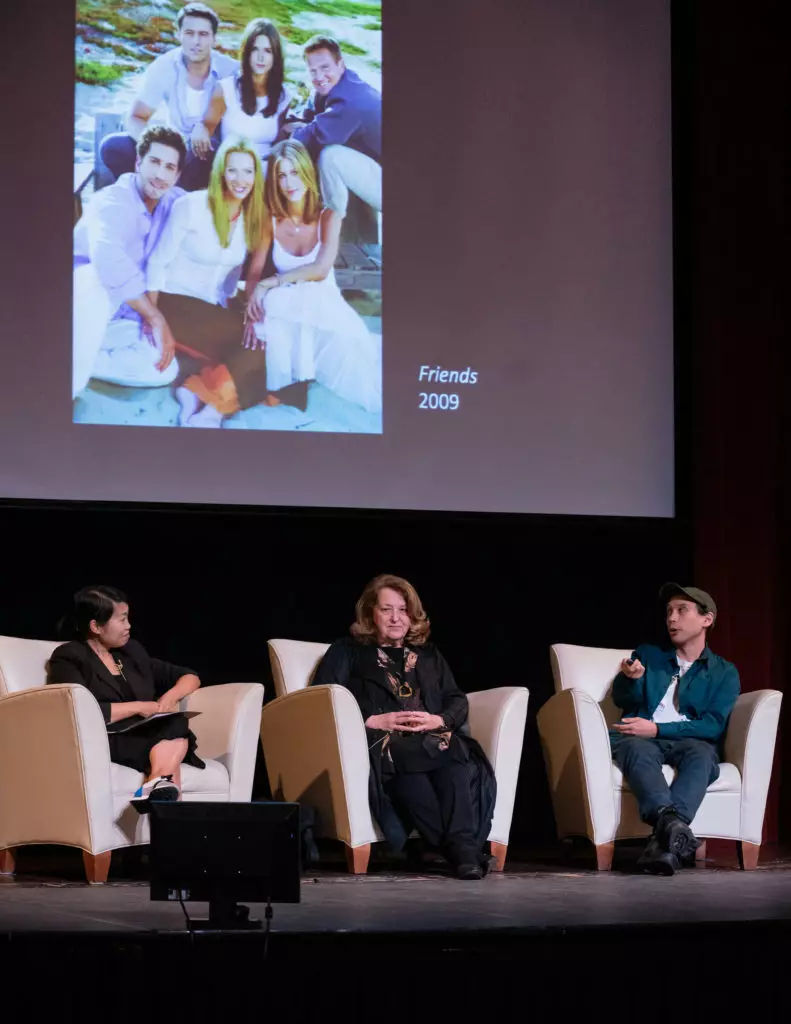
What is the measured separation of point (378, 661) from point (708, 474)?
1747 mm

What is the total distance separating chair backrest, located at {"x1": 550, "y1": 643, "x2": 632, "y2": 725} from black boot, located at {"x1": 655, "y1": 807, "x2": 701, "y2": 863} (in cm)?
75

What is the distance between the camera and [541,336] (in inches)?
216

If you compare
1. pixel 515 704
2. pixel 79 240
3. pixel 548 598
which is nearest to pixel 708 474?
pixel 548 598

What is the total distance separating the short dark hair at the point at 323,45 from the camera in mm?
5266

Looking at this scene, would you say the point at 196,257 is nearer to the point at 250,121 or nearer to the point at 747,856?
the point at 250,121

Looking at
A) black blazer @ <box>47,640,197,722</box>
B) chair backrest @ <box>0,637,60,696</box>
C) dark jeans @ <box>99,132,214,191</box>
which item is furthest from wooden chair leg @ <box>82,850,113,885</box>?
dark jeans @ <box>99,132,214,191</box>

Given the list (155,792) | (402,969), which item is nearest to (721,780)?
(155,792)

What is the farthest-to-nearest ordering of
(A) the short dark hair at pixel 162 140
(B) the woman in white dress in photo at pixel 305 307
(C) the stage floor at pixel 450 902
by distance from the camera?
(B) the woman in white dress in photo at pixel 305 307 < (A) the short dark hair at pixel 162 140 < (C) the stage floor at pixel 450 902

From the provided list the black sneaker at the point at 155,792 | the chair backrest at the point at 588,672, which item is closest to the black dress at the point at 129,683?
the black sneaker at the point at 155,792

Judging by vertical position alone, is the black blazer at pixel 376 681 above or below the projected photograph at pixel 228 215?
below

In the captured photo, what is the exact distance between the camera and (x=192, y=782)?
431 cm

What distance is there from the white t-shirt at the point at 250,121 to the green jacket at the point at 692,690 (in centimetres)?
224

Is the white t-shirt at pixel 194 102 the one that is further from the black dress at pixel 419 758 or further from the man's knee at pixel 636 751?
the man's knee at pixel 636 751

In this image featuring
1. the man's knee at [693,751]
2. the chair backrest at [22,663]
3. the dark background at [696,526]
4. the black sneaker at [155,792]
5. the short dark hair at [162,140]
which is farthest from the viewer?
the dark background at [696,526]
